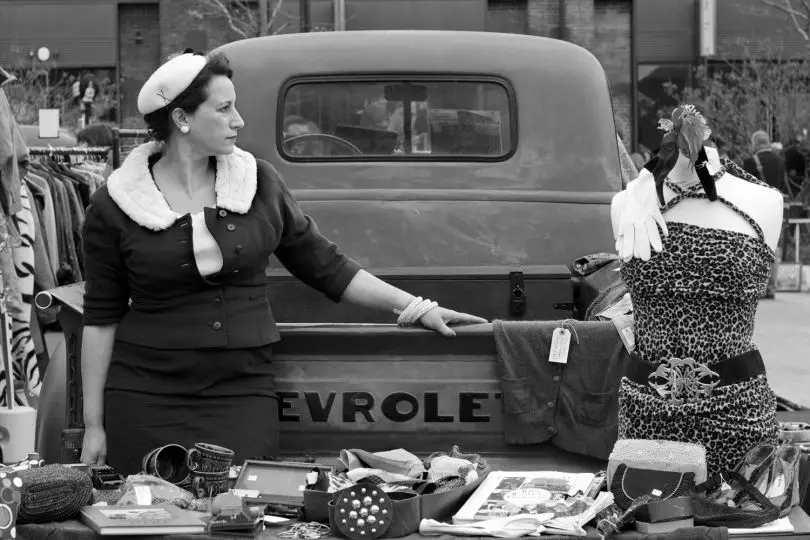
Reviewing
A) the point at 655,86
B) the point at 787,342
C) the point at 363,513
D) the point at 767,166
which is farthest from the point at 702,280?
the point at 655,86

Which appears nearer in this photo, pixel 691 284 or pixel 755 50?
pixel 691 284

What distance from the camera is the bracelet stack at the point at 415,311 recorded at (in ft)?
14.9

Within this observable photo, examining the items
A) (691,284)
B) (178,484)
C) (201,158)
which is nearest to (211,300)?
(201,158)

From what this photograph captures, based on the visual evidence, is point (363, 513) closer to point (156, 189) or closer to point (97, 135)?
point (156, 189)

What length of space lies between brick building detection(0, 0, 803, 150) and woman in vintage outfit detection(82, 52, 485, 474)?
27.4 meters

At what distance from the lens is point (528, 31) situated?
31734 millimetres

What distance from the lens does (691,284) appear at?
3863mm

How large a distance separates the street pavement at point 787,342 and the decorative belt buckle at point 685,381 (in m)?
6.02

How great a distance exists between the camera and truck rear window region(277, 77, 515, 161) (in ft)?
21.8

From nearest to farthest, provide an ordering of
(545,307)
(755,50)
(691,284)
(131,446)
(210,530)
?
(210,530)
(691,284)
(131,446)
(545,307)
(755,50)

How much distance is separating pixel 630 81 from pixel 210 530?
29.4 meters

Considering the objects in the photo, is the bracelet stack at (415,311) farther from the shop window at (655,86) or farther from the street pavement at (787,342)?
the shop window at (655,86)

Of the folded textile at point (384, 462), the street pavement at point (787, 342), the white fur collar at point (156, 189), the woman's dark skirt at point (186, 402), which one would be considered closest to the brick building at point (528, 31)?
the street pavement at point (787, 342)

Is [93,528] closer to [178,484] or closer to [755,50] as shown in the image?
[178,484]
